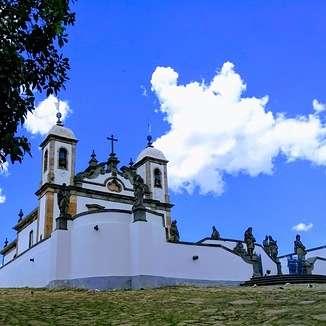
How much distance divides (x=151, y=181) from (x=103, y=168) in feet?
13.3

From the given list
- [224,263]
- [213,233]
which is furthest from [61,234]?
[213,233]

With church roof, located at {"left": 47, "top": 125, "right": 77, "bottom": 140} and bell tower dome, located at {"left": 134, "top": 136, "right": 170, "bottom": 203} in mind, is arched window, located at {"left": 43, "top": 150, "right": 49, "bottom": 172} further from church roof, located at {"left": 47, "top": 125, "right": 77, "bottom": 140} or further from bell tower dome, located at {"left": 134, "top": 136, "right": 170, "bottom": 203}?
bell tower dome, located at {"left": 134, "top": 136, "right": 170, "bottom": 203}

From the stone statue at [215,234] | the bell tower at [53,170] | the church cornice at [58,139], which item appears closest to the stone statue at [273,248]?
the stone statue at [215,234]

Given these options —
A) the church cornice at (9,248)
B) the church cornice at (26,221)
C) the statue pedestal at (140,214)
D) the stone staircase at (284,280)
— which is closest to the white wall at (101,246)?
the statue pedestal at (140,214)

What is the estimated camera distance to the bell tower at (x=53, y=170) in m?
29.2

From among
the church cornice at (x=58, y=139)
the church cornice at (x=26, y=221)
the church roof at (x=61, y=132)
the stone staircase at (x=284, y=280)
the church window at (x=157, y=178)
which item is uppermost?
the church roof at (x=61, y=132)

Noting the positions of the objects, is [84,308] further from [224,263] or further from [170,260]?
[224,263]

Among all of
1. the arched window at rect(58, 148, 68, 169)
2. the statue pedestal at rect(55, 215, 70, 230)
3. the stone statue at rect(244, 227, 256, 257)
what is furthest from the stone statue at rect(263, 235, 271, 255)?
the statue pedestal at rect(55, 215, 70, 230)

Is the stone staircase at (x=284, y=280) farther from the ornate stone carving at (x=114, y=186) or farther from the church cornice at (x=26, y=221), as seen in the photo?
the church cornice at (x=26, y=221)

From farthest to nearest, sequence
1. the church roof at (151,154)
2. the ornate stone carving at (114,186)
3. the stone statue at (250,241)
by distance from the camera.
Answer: the church roof at (151,154)
the ornate stone carving at (114,186)
the stone statue at (250,241)

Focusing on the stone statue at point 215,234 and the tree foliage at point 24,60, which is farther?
the stone statue at point 215,234

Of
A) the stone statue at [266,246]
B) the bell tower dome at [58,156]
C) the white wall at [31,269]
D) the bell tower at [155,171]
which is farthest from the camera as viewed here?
the bell tower at [155,171]

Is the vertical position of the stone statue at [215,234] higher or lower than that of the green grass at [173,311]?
higher

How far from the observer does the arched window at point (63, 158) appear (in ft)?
102
